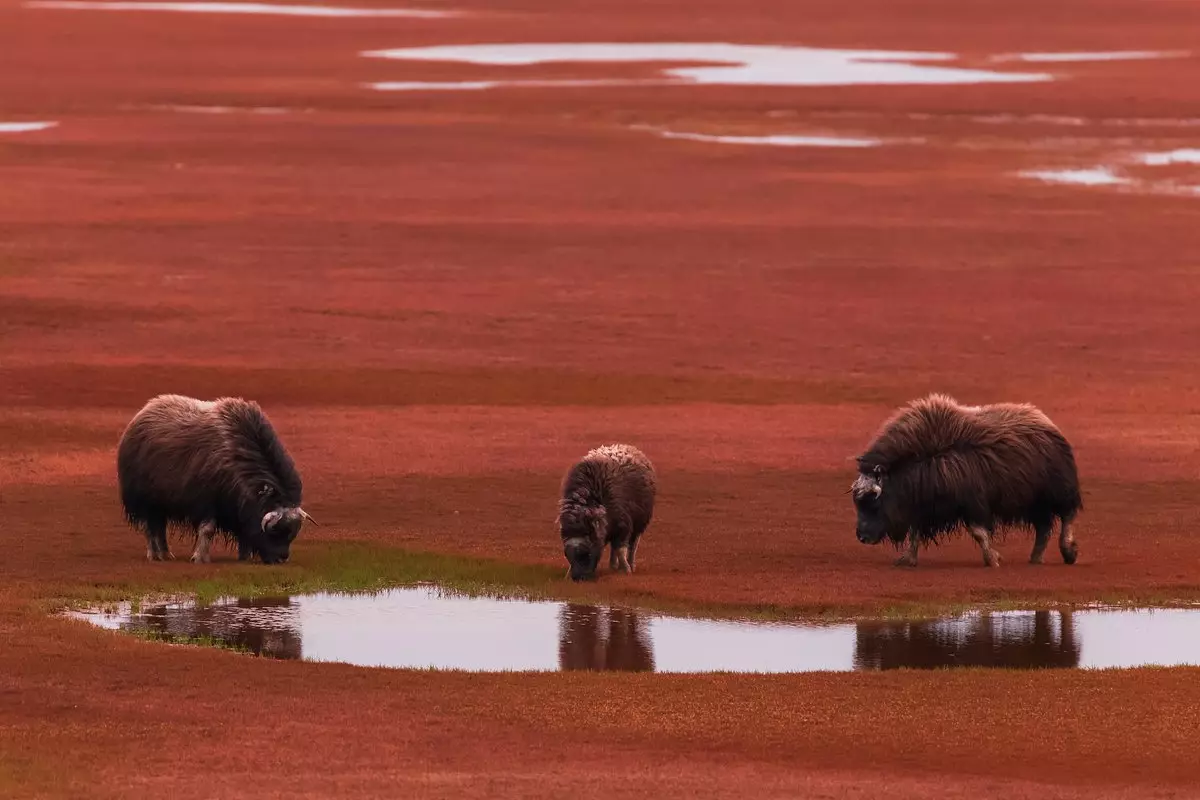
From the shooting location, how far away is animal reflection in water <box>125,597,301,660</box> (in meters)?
22.4

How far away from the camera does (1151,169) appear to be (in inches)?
2793

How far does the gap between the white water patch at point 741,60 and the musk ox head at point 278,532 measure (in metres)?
64.1

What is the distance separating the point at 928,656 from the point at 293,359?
957 inches

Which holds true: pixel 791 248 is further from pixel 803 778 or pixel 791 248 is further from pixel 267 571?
pixel 803 778

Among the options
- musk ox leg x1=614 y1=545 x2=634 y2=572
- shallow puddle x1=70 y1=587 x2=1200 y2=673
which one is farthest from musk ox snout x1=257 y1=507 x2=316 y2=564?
musk ox leg x1=614 y1=545 x2=634 y2=572

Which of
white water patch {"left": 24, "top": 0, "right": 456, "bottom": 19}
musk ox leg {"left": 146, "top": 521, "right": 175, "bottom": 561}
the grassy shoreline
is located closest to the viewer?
the grassy shoreline

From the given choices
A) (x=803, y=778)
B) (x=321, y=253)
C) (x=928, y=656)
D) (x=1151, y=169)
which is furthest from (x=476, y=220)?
(x=803, y=778)

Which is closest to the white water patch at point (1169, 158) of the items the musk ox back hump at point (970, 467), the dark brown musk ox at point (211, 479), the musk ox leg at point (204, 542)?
the musk ox back hump at point (970, 467)

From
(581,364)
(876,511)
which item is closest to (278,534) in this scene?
(876,511)

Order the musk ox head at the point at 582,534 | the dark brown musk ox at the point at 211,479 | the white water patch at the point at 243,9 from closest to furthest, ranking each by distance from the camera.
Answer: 1. the musk ox head at the point at 582,534
2. the dark brown musk ox at the point at 211,479
3. the white water patch at the point at 243,9

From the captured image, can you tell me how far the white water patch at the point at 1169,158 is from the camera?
72.4 metres

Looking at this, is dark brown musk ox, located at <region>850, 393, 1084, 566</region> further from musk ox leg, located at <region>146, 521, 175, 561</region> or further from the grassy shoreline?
musk ox leg, located at <region>146, 521, 175, 561</region>

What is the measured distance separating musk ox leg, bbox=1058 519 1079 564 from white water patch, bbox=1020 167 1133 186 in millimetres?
42224

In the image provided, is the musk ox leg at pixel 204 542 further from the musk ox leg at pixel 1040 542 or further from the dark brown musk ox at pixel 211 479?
the musk ox leg at pixel 1040 542
